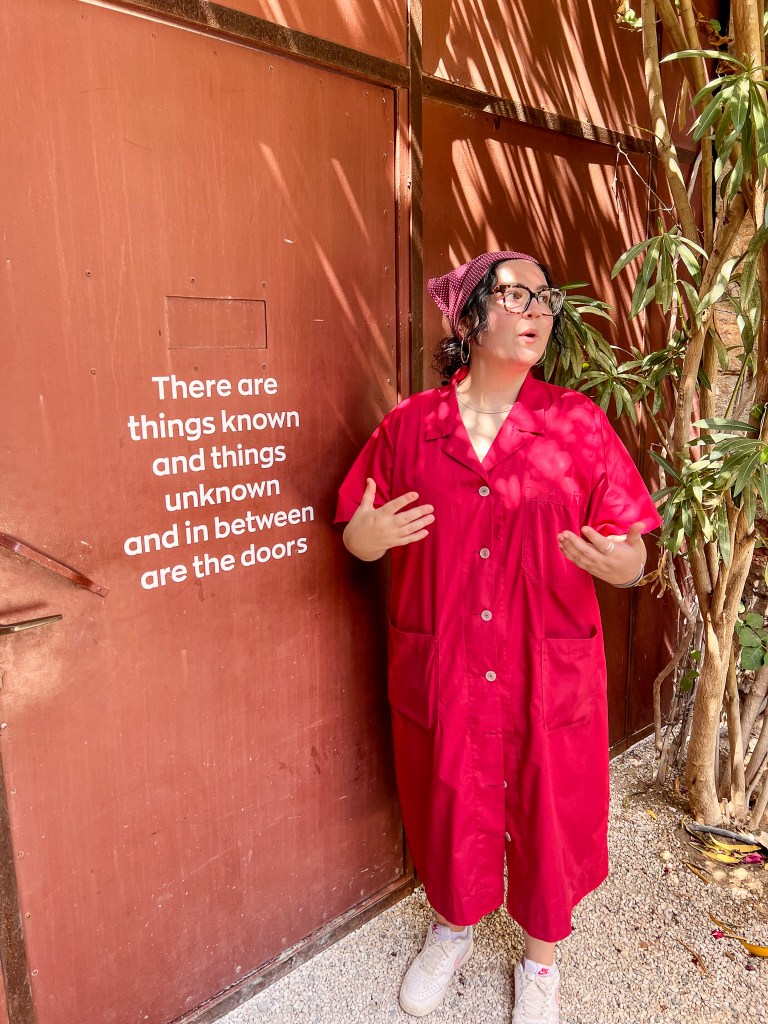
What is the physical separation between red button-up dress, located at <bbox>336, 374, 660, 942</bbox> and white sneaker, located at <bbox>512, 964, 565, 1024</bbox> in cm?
17

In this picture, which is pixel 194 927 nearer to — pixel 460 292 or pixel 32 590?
pixel 32 590

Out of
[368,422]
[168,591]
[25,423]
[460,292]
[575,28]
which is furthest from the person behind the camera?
[575,28]

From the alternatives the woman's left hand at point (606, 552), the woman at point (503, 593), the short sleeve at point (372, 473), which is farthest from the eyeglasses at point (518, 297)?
the woman's left hand at point (606, 552)

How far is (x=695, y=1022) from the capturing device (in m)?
2.12

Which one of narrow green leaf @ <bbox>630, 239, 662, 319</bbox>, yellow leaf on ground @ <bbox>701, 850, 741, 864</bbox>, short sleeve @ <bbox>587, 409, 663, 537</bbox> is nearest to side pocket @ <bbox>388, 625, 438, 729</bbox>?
short sleeve @ <bbox>587, 409, 663, 537</bbox>

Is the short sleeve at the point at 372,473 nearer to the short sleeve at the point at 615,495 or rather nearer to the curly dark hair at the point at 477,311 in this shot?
the curly dark hair at the point at 477,311

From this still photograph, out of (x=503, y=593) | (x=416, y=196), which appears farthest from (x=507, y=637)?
(x=416, y=196)

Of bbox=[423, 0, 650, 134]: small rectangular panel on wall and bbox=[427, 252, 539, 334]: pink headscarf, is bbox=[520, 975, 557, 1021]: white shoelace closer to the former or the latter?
bbox=[427, 252, 539, 334]: pink headscarf

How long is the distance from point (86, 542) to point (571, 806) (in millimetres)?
1433

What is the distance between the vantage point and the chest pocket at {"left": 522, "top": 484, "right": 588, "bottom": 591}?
76.9 inches

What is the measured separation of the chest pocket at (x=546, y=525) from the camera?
195cm

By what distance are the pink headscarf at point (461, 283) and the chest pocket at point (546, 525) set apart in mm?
524

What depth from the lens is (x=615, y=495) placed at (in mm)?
1986

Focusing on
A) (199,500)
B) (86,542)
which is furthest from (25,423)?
(199,500)
